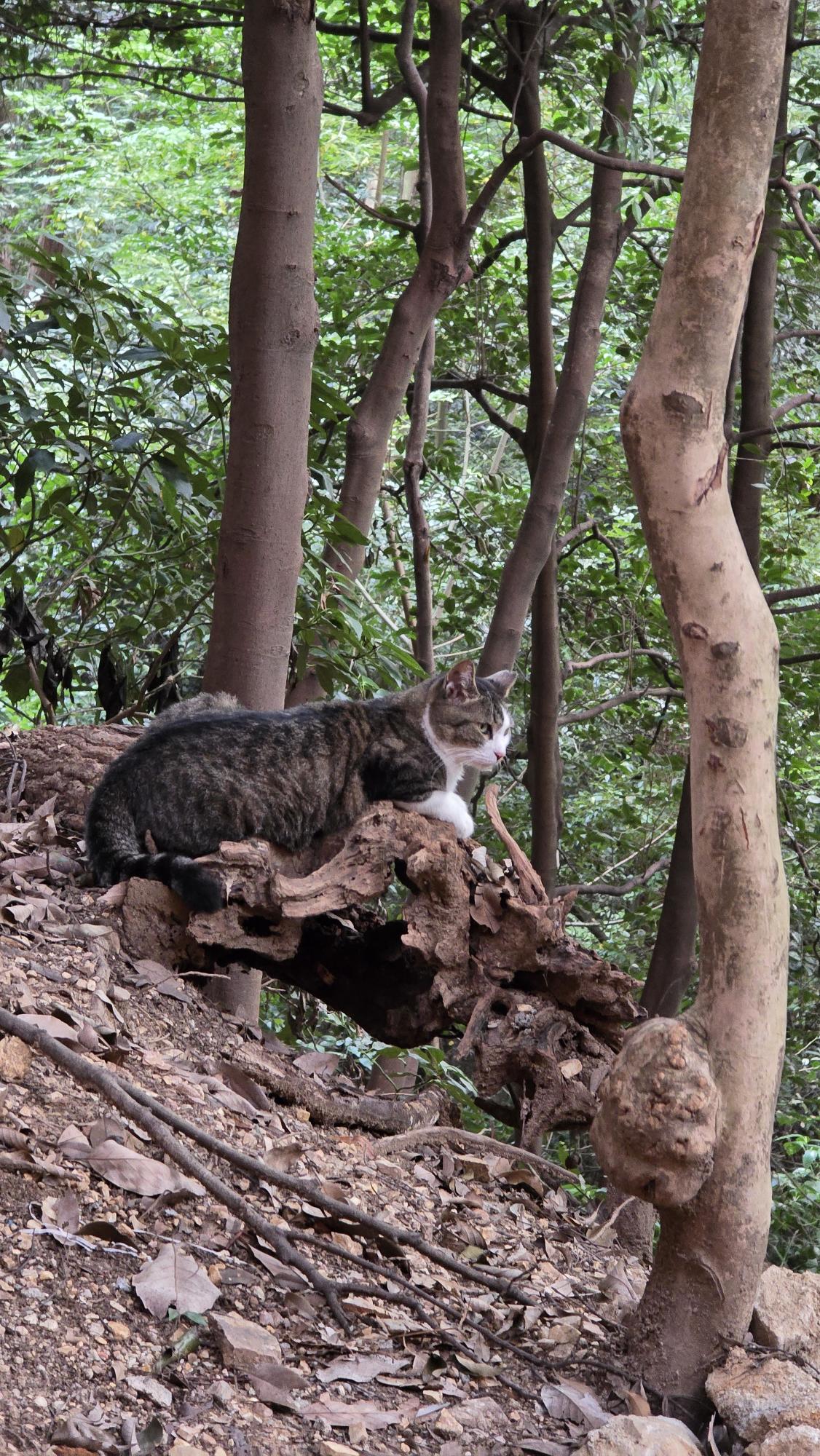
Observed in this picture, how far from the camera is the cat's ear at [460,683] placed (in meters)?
3.99

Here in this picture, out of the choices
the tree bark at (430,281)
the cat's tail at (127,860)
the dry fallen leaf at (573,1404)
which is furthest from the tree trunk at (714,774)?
the tree bark at (430,281)

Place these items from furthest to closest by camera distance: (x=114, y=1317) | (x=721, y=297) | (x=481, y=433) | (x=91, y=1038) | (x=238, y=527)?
(x=481, y=433), (x=238, y=527), (x=91, y=1038), (x=721, y=297), (x=114, y=1317)

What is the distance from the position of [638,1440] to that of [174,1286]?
0.71 m

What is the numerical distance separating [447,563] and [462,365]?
115 centimetres

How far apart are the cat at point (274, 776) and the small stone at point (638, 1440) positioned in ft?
4.78

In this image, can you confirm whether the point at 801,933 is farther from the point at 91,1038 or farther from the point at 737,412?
the point at 91,1038

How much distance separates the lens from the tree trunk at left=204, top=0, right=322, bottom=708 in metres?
3.55

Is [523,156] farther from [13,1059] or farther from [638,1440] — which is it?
[638,1440]

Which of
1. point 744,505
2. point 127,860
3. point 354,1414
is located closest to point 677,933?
point 744,505

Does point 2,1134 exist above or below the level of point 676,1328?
above

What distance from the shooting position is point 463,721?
4047 mm

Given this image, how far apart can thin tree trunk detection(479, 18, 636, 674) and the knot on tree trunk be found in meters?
3.45

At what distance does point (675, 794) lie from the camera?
757cm

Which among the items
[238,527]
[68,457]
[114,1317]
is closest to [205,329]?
[68,457]
